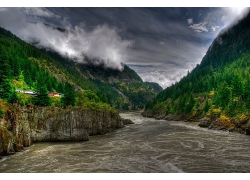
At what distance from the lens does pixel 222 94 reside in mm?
43688

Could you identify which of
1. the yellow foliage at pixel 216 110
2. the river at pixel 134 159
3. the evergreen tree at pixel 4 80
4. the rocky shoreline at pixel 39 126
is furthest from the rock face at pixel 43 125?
the yellow foliage at pixel 216 110

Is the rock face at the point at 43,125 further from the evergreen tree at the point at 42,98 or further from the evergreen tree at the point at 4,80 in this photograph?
the evergreen tree at the point at 4,80

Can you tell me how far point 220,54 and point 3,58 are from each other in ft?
Answer: 322

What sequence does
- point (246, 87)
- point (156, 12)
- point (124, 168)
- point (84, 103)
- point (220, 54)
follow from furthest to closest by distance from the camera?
point (220, 54), point (246, 87), point (84, 103), point (124, 168), point (156, 12)

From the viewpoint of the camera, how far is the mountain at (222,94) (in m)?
36.1

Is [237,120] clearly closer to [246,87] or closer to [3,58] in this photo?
[246,87]

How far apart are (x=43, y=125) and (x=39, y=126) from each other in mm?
439

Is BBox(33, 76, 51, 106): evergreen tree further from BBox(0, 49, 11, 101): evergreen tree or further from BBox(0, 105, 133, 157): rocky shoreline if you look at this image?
BBox(0, 49, 11, 101): evergreen tree

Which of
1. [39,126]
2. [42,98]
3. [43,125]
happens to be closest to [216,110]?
[42,98]

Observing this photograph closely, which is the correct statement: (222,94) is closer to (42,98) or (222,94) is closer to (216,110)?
(216,110)

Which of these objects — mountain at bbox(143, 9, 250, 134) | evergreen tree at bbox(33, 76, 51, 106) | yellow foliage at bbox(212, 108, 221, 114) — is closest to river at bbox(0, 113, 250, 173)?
evergreen tree at bbox(33, 76, 51, 106)

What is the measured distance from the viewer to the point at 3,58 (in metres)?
29.1

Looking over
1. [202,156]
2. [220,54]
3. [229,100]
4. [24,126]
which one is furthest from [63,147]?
[220,54]

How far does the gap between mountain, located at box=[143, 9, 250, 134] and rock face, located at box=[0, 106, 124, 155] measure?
72.3 ft
